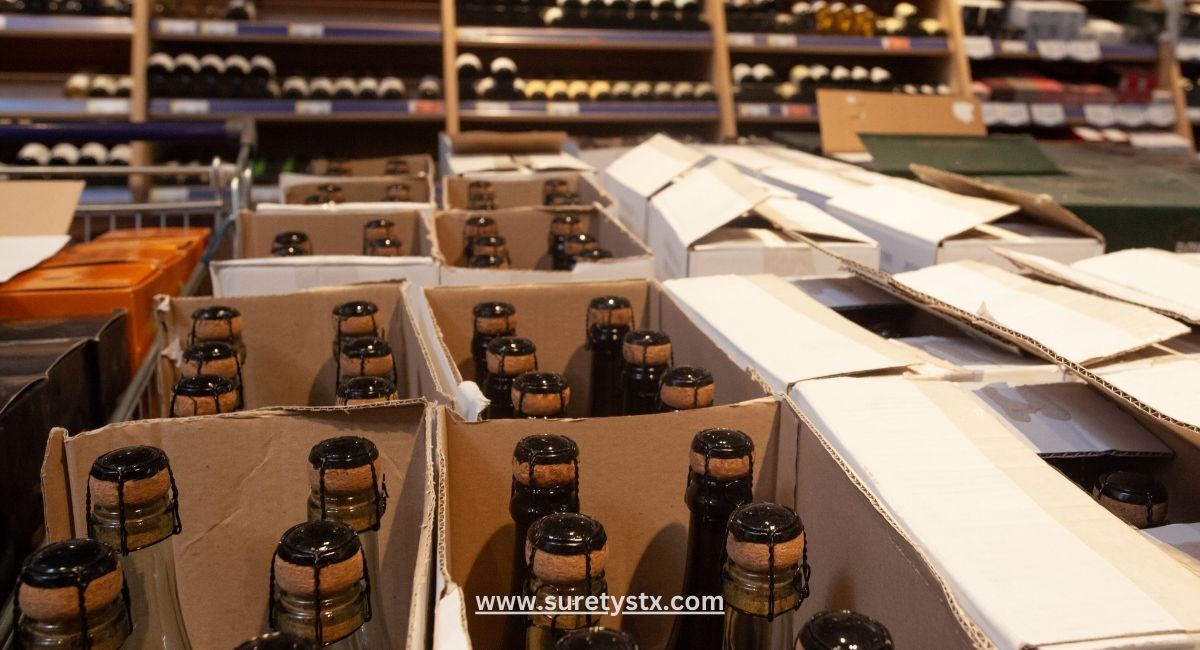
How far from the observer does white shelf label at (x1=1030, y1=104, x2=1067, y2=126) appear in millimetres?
3473

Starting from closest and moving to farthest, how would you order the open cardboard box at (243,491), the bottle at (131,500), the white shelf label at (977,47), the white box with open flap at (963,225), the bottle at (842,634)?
the bottle at (842,634) → the bottle at (131,500) → the open cardboard box at (243,491) → the white box with open flap at (963,225) → the white shelf label at (977,47)

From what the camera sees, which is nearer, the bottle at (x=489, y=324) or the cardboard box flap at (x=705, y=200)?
the bottle at (x=489, y=324)

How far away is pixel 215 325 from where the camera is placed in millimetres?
977

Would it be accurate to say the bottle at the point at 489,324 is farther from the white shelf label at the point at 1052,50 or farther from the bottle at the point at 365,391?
the white shelf label at the point at 1052,50

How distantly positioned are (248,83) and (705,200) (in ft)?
6.77

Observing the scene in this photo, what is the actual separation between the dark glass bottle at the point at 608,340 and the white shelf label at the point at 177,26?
2.48m

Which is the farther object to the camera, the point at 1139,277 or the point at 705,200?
the point at 705,200

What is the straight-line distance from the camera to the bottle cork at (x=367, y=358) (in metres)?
0.89

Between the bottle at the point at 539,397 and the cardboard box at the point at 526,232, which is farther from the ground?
the cardboard box at the point at 526,232

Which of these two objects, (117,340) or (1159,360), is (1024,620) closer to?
(1159,360)

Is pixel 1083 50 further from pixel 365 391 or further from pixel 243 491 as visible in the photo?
pixel 243 491

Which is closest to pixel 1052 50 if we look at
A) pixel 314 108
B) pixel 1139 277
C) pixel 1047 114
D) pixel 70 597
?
pixel 1047 114

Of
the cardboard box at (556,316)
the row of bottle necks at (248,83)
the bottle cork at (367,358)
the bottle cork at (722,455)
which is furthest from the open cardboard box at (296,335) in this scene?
the row of bottle necks at (248,83)

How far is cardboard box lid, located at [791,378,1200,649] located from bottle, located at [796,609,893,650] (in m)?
0.07
